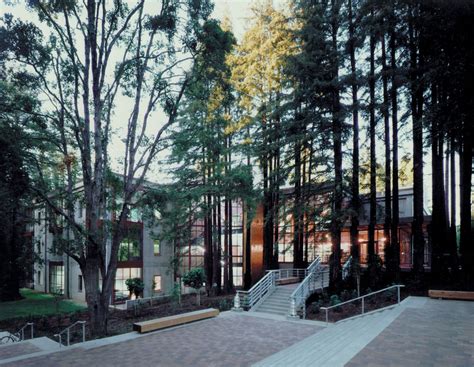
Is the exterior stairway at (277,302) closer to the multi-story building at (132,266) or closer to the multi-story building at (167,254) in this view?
the multi-story building at (167,254)

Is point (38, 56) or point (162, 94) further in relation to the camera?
point (162, 94)

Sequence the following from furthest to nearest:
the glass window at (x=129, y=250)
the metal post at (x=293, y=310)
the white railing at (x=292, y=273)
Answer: the glass window at (x=129, y=250) < the white railing at (x=292, y=273) < the metal post at (x=293, y=310)

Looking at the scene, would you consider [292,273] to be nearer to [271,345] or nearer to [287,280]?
[287,280]

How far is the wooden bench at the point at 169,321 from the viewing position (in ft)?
35.9

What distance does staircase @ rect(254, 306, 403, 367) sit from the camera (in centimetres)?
701

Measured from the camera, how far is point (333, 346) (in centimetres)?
835

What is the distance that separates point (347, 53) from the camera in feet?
51.9

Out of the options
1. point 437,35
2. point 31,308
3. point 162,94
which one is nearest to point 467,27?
point 437,35

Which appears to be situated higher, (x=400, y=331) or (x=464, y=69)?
(x=464, y=69)

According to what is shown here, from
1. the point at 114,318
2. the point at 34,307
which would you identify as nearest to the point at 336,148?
the point at 114,318

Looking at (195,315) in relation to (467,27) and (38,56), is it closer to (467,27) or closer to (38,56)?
(38,56)

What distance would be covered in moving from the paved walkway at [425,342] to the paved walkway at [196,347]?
2.66 meters

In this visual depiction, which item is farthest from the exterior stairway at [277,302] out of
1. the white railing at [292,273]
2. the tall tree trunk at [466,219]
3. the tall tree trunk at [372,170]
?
the tall tree trunk at [466,219]

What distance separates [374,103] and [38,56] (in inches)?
510
